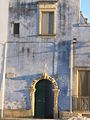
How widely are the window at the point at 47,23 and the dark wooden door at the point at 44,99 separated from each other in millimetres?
3162

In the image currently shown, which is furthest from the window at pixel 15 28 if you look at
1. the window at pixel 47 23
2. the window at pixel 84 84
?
the window at pixel 84 84

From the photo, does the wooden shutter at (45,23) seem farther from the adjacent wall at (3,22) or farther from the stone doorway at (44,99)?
the stone doorway at (44,99)

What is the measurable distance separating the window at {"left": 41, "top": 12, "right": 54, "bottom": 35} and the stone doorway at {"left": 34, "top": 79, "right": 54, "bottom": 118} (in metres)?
3.10

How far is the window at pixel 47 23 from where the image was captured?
24609 millimetres

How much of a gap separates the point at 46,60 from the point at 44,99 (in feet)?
8.21

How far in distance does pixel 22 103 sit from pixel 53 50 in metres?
3.79

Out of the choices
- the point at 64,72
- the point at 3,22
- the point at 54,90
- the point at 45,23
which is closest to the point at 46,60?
the point at 64,72

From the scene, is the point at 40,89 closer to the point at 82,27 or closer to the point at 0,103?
the point at 0,103

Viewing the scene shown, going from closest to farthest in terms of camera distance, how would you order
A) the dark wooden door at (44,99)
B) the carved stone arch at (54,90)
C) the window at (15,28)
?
the carved stone arch at (54,90) → the dark wooden door at (44,99) → the window at (15,28)

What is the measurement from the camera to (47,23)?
24.7 meters

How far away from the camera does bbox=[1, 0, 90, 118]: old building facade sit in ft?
78.7

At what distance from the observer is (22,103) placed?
949 inches

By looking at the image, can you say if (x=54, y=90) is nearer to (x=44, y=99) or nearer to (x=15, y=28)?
(x=44, y=99)

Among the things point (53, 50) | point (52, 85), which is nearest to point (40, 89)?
point (52, 85)
